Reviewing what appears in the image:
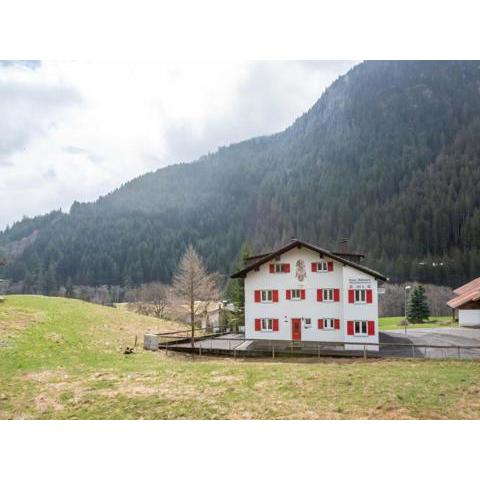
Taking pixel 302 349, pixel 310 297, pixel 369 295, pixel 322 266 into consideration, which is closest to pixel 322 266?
pixel 322 266

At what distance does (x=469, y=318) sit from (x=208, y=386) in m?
20.9

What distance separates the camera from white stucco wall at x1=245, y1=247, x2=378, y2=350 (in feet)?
53.6

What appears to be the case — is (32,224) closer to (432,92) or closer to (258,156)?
(258,156)

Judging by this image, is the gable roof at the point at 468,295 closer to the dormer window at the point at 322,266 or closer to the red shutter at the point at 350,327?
the red shutter at the point at 350,327

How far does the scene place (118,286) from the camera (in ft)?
241

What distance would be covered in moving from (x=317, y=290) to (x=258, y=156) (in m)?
70.1

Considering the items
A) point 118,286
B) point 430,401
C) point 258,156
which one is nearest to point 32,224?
point 118,286

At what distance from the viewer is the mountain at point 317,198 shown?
4978 centimetres

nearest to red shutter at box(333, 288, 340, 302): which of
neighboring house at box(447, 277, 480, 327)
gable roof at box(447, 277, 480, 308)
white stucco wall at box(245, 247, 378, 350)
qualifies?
white stucco wall at box(245, 247, 378, 350)

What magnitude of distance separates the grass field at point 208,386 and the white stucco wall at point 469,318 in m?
13.8

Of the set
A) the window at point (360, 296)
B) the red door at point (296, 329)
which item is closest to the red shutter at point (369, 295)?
the window at point (360, 296)

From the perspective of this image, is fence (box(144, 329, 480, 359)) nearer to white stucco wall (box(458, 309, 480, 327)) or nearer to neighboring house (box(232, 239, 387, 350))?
neighboring house (box(232, 239, 387, 350))

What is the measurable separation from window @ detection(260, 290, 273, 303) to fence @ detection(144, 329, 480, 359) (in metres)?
1.90

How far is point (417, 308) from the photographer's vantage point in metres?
28.2
